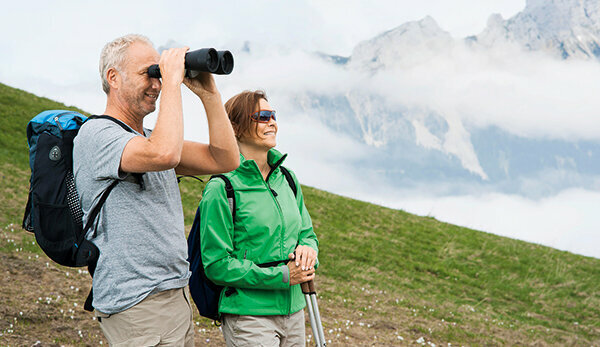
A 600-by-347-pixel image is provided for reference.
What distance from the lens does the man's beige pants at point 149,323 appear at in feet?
9.63

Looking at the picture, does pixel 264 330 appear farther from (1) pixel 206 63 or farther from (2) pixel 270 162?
(1) pixel 206 63

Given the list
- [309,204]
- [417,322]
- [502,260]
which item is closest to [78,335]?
[417,322]

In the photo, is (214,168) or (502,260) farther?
(502,260)

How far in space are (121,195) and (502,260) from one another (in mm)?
19168

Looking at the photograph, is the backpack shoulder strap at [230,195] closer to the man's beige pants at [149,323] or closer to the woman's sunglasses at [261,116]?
the woman's sunglasses at [261,116]

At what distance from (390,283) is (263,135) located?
38.8 ft

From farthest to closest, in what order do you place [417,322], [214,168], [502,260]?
[502,260] → [417,322] → [214,168]

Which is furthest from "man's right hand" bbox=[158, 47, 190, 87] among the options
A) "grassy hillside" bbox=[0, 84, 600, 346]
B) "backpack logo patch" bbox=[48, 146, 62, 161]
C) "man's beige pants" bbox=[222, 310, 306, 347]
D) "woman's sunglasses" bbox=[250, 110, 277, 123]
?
"grassy hillside" bbox=[0, 84, 600, 346]

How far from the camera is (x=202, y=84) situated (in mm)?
3168

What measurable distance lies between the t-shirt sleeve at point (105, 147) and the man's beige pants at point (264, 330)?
1.72 m

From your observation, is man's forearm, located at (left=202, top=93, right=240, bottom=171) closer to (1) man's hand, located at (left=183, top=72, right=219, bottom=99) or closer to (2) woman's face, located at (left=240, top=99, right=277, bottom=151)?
(1) man's hand, located at (left=183, top=72, right=219, bottom=99)

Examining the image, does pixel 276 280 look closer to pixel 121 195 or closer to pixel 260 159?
pixel 260 159

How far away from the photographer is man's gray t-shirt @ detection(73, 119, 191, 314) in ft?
9.16

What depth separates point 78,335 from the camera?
773cm
